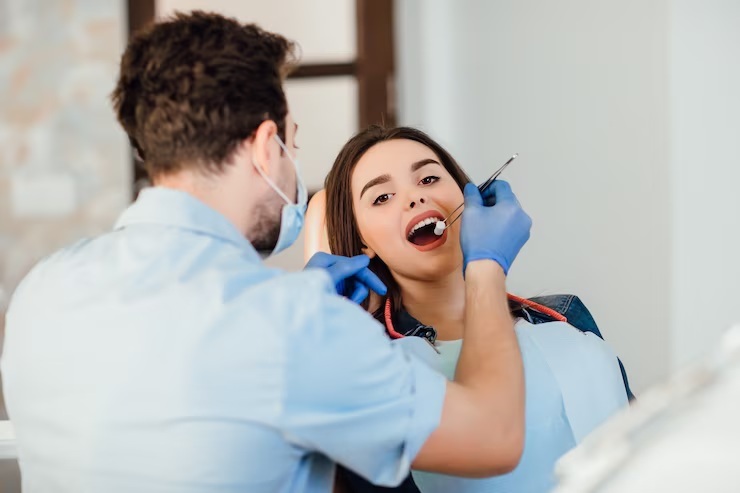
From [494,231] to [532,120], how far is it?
71.7 inches

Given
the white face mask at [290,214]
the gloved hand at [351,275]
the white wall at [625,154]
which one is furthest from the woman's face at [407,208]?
the white wall at [625,154]

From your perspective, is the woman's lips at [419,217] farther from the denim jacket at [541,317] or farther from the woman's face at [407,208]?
the denim jacket at [541,317]

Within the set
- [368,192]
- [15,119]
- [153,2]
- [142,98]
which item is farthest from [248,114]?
[15,119]

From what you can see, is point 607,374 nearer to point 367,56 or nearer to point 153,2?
point 367,56

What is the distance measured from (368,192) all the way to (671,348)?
56.8 inches

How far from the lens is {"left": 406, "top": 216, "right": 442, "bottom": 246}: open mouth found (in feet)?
5.12

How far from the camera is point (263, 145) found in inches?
45.9

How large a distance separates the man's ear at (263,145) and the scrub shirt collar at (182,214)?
84 millimetres

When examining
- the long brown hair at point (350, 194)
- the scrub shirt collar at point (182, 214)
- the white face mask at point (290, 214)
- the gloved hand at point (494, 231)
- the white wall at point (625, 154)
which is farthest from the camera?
the white wall at point (625, 154)

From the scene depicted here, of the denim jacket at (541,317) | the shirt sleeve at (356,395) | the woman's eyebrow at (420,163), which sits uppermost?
the woman's eyebrow at (420,163)

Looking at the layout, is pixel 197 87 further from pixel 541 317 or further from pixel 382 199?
pixel 541 317

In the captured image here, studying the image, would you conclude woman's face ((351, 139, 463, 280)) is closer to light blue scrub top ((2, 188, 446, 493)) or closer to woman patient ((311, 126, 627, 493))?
woman patient ((311, 126, 627, 493))

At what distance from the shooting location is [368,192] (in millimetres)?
1608

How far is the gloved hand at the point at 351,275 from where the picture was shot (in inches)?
55.6
